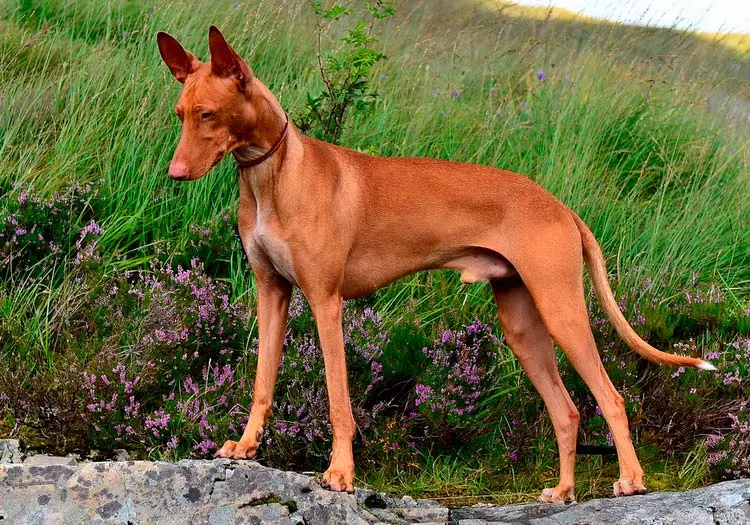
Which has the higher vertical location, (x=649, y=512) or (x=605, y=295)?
(x=605, y=295)

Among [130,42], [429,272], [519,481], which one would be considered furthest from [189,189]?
[519,481]

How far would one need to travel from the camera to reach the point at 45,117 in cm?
755

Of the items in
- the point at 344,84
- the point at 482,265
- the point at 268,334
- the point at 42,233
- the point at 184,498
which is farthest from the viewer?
the point at 344,84

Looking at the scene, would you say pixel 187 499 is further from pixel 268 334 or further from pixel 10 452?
pixel 10 452

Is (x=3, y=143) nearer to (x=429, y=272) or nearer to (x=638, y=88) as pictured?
(x=429, y=272)

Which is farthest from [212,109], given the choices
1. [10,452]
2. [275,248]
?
[10,452]

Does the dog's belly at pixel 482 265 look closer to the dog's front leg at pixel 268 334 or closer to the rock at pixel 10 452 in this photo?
the dog's front leg at pixel 268 334

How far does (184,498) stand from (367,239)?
146 cm

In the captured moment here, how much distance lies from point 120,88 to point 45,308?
225 centimetres

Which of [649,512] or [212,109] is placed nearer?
[212,109]

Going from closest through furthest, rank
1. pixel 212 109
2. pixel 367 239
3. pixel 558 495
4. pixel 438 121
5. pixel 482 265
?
1. pixel 212 109
2. pixel 367 239
3. pixel 482 265
4. pixel 558 495
5. pixel 438 121

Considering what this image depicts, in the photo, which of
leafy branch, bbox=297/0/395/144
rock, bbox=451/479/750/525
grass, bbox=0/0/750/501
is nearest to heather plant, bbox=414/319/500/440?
grass, bbox=0/0/750/501

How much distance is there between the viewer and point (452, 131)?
801 centimetres

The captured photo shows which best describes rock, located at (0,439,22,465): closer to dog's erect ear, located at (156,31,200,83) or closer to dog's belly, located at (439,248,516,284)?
dog's erect ear, located at (156,31,200,83)
